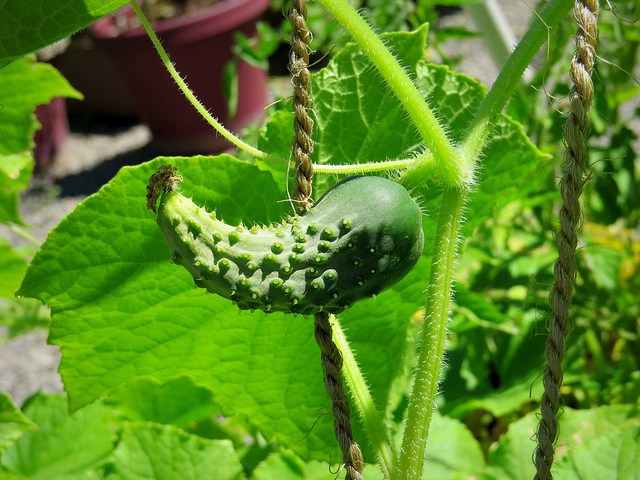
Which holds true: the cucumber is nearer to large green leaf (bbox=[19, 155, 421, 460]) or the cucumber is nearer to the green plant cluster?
the green plant cluster

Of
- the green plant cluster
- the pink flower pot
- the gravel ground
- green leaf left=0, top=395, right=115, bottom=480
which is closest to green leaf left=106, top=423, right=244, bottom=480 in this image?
the green plant cluster

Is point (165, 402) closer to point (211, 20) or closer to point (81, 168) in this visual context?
point (211, 20)

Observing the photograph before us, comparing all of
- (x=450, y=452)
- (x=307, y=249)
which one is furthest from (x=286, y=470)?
(x=307, y=249)

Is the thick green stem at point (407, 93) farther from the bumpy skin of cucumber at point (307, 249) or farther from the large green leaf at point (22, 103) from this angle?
the large green leaf at point (22, 103)

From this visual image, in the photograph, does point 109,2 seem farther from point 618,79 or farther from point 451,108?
point 618,79

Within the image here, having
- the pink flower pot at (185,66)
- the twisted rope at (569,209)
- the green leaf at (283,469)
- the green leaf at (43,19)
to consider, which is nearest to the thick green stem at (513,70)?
the twisted rope at (569,209)

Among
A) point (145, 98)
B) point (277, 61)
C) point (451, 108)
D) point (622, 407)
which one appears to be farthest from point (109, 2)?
point (277, 61)
